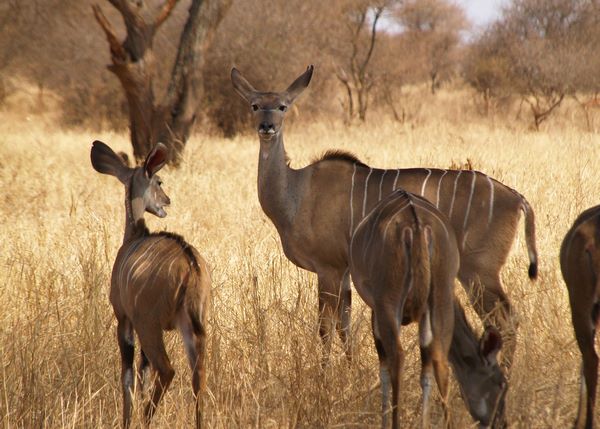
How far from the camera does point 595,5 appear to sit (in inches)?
958

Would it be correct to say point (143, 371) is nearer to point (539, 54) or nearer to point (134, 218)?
point (134, 218)

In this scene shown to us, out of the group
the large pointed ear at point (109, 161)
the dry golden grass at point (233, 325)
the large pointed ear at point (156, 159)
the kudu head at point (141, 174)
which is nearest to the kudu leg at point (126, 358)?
the dry golden grass at point (233, 325)

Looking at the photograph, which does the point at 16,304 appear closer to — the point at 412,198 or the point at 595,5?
the point at 412,198

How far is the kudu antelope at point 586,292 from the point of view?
2941mm

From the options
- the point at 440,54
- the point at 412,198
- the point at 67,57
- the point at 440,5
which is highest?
the point at 440,5

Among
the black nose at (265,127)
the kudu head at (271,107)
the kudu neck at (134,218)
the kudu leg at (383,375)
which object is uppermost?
the kudu head at (271,107)

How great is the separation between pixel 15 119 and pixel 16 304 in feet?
54.6

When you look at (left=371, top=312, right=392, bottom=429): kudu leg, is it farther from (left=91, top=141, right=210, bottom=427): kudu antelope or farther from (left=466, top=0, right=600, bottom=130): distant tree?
(left=466, top=0, right=600, bottom=130): distant tree

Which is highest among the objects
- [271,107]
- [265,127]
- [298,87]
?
[298,87]

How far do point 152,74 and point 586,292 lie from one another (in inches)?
323

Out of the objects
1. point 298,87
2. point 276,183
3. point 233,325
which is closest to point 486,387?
point 233,325

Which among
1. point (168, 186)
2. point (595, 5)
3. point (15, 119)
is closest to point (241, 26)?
point (15, 119)

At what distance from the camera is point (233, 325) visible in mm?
4508

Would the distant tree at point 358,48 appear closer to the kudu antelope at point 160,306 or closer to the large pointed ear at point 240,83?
the large pointed ear at point 240,83
